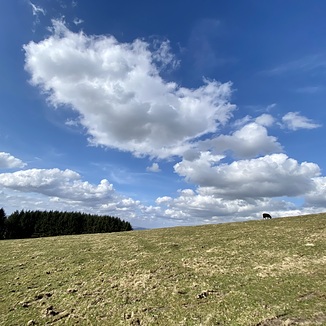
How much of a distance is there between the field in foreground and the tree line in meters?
82.7

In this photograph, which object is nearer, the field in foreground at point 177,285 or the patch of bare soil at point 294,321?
the patch of bare soil at point 294,321

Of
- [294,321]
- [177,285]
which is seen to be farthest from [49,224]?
[294,321]

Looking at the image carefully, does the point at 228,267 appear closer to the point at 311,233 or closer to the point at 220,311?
the point at 220,311

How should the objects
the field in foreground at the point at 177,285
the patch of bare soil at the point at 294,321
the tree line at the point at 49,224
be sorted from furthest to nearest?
1. the tree line at the point at 49,224
2. the field in foreground at the point at 177,285
3. the patch of bare soil at the point at 294,321

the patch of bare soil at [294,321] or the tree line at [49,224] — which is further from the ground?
the tree line at [49,224]

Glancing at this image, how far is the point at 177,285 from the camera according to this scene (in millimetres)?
15508

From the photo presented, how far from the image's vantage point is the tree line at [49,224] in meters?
101

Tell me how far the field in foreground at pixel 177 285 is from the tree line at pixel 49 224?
82711 mm

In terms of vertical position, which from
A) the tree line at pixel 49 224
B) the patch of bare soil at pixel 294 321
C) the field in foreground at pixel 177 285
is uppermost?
the tree line at pixel 49 224

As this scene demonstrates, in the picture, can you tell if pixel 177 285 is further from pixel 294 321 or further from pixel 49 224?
pixel 49 224

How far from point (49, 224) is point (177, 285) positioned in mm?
98473

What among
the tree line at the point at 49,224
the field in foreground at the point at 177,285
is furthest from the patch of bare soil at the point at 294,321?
the tree line at the point at 49,224

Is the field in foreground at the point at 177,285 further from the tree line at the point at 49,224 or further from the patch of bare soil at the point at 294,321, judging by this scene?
the tree line at the point at 49,224

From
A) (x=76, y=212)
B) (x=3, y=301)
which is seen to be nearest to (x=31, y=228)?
(x=76, y=212)
